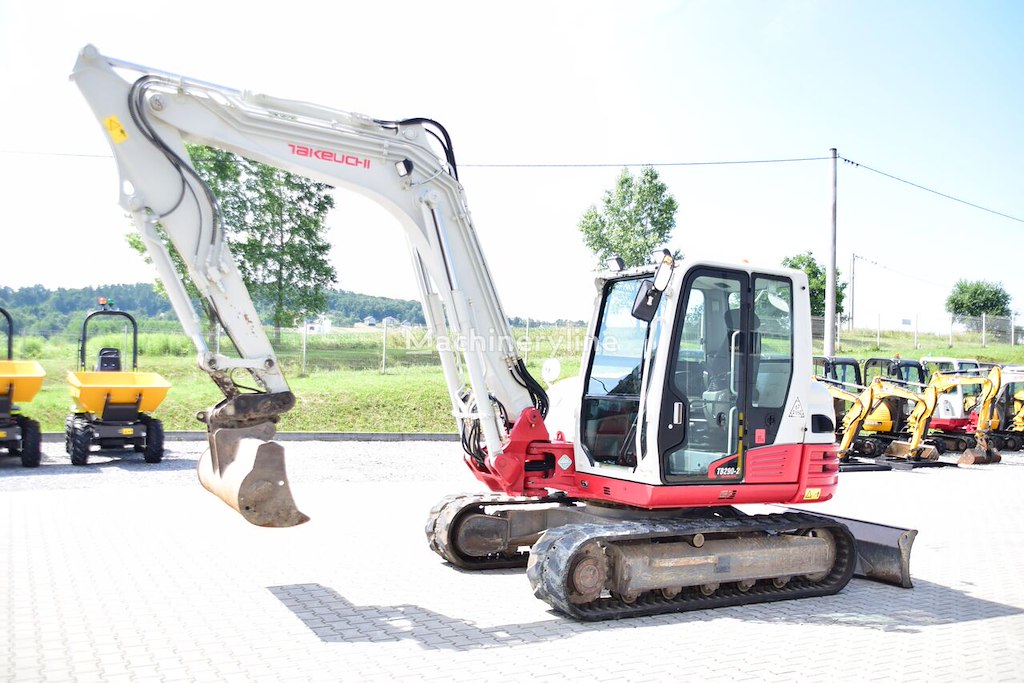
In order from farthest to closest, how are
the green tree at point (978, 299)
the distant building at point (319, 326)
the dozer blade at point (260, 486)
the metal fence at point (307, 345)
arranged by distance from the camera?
the green tree at point (978, 299) → the distant building at point (319, 326) → the metal fence at point (307, 345) → the dozer blade at point (260, 486)

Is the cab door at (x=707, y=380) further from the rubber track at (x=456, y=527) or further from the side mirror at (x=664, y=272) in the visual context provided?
the rubber track at (x=456, y=527)

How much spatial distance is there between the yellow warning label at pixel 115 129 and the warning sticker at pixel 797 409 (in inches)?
220

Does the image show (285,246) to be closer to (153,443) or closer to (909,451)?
(153,443)

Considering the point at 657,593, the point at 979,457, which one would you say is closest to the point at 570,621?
the point at 657,593

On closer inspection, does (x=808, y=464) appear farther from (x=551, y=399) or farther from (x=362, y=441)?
(x=362, y=441)

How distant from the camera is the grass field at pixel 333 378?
2103cm

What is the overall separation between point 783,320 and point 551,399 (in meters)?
2.17

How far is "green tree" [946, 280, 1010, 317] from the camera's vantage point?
6606cm

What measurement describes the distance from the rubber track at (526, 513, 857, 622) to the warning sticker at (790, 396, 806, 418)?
3.06 feet

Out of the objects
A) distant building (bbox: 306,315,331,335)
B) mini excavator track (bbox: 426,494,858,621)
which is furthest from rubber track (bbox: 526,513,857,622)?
distant building (bbox: 306,315,331,335)

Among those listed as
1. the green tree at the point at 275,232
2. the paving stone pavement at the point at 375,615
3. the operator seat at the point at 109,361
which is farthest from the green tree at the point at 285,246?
the paving stone pavement at the point at 375,615

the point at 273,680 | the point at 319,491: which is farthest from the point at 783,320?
the point at 319,491

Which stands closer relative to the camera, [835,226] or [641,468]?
[641,468]

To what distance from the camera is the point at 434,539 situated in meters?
8.22
